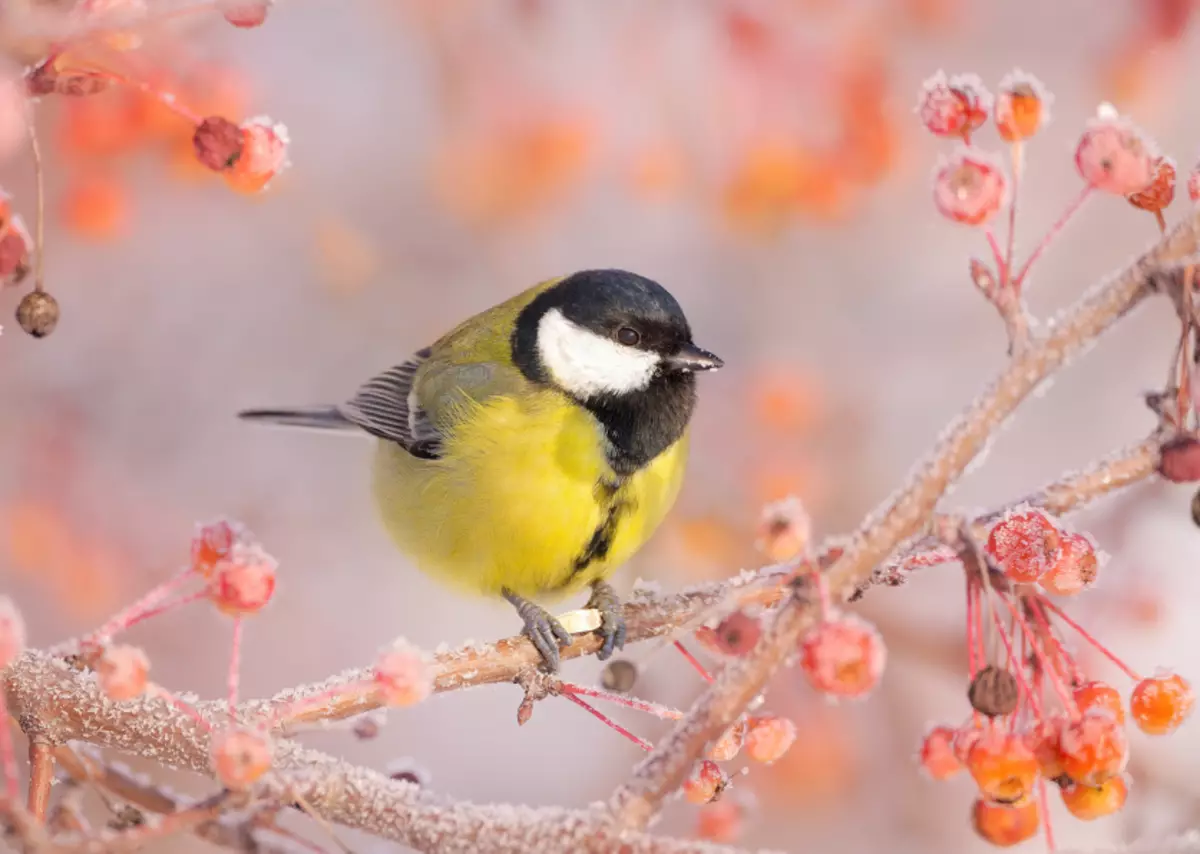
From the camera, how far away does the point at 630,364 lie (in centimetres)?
170

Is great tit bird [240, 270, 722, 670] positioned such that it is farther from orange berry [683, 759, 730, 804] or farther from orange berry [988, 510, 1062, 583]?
orange berry [988, 510, 1062, 583]

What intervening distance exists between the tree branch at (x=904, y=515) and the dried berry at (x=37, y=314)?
60 centimetres

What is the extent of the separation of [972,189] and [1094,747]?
0.40 m

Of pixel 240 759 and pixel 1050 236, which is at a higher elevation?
pixel 1050 236

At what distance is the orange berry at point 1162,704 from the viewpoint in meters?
0.90

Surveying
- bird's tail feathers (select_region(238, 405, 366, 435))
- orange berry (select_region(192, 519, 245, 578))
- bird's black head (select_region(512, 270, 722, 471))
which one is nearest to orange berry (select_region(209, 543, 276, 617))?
orange berry (select_region(192, 519, 245, 578))

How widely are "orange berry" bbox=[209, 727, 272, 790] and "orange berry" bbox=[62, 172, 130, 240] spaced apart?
1663mm

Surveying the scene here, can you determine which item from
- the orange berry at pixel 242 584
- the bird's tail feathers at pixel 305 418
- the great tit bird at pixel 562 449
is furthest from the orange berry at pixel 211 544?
the bird's tail feathers at pixel 305 418

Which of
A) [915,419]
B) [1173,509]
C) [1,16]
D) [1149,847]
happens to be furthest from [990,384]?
[915,419]

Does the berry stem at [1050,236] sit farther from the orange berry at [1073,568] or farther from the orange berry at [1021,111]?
the orange berry at [1073,568]

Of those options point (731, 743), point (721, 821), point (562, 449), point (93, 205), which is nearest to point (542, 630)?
point (562, 449)

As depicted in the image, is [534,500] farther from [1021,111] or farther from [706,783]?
[1021,111]

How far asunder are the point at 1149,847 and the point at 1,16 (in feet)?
2.92

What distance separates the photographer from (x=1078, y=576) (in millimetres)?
895
